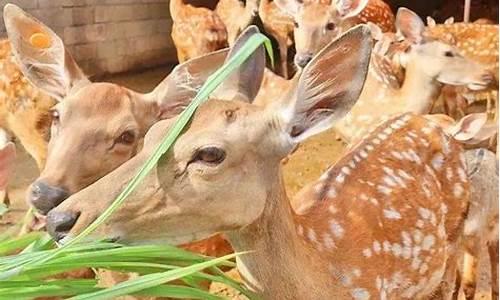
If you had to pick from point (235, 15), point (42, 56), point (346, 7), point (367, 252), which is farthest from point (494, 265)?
point (235, 15)

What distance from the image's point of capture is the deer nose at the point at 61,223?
1.63 meters

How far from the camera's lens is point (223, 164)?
1835 mm

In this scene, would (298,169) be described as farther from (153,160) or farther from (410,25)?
(153,160)

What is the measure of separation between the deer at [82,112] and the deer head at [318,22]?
11.5ft

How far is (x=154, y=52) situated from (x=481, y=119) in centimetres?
695

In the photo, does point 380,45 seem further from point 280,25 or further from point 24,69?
point 24,69

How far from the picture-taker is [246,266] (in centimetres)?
195

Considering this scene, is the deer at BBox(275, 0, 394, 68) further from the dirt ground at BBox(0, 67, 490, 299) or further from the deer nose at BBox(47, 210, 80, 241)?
the deer nose at BBox(47, 210, 80, 241)

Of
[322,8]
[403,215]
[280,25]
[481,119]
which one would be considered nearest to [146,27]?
[280,25]

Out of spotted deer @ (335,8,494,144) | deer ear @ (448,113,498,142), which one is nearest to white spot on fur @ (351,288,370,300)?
deer ear @ (448,113,498,142)

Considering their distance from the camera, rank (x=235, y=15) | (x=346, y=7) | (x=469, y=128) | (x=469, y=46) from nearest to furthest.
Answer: (x=469, y=128), (x=346, y=7), (x=469, y=46), (x=235, y=15)

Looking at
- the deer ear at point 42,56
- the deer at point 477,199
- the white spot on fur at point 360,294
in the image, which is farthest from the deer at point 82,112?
the deer at point 477,199

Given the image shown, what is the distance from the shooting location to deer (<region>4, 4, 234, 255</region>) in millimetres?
2201

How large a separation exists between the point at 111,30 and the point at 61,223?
7717mm
